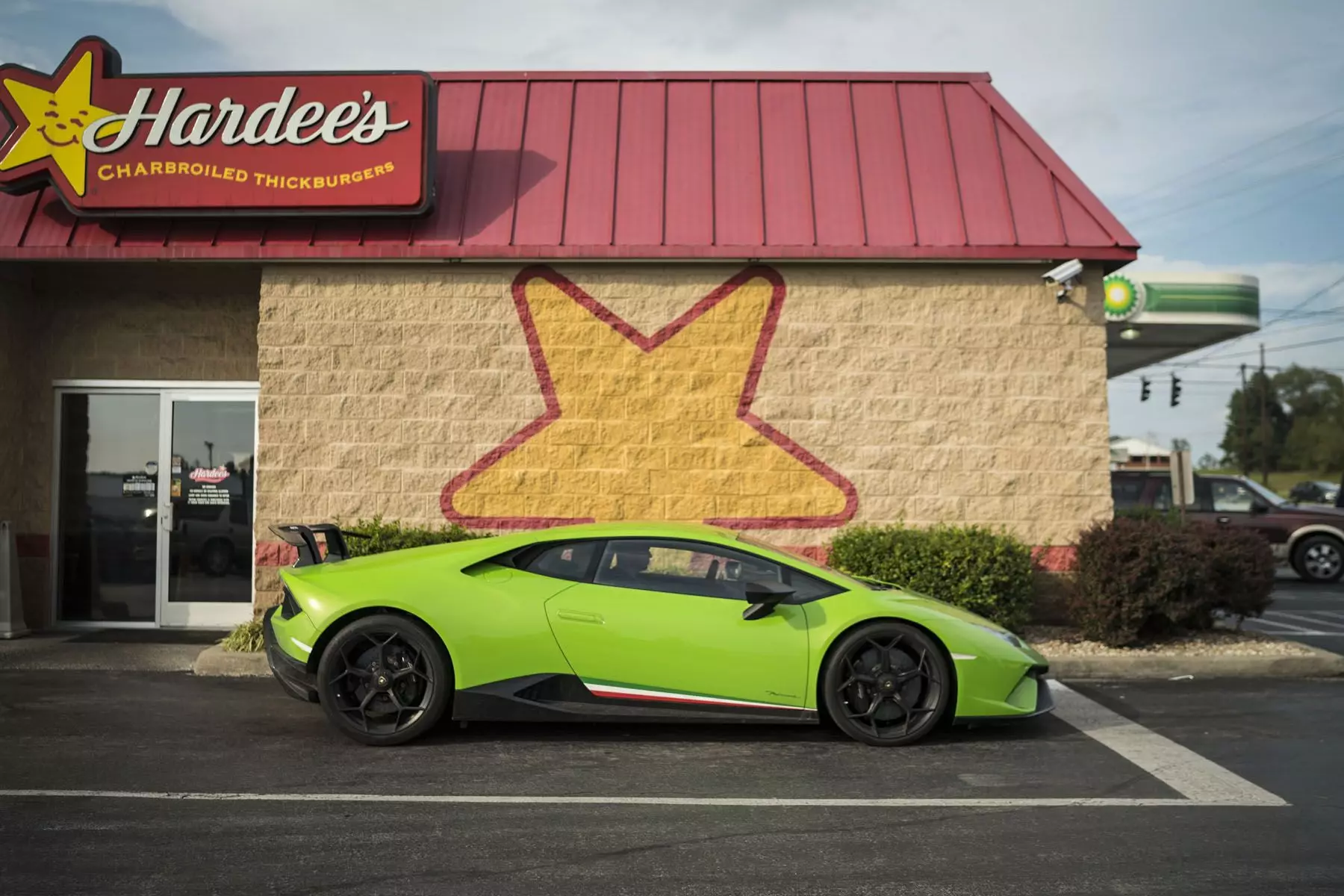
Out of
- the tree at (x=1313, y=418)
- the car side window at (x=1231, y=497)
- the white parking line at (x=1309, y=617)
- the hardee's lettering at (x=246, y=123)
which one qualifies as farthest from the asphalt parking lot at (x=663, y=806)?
the tree at (x=1313, y=418)

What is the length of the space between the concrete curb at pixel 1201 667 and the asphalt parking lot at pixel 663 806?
122 centimetres

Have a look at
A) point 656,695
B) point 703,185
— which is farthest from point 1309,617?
point 656,695

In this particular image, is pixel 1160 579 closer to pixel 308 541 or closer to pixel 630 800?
pixel 630 800

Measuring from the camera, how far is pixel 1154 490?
17.2 m

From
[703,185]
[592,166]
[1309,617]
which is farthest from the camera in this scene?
[1309,617]

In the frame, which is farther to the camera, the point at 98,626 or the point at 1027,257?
the point at 98,626

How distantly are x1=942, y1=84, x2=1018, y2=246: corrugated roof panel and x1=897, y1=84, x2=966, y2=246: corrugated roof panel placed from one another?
0.23 feet

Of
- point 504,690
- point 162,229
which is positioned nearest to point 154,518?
point 162,229

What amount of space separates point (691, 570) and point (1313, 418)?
101661 millimetres

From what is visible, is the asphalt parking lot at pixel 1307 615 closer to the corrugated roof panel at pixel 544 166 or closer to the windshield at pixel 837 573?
the windshield at pixel 837 573

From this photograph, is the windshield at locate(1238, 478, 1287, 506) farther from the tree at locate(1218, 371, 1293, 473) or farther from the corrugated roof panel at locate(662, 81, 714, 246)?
the tree at locate(1218, 371, 1293, 473)

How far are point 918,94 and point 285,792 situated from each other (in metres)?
9.13

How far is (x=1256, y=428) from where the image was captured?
96875 mm

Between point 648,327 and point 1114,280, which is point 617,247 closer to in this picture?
point 648,327
